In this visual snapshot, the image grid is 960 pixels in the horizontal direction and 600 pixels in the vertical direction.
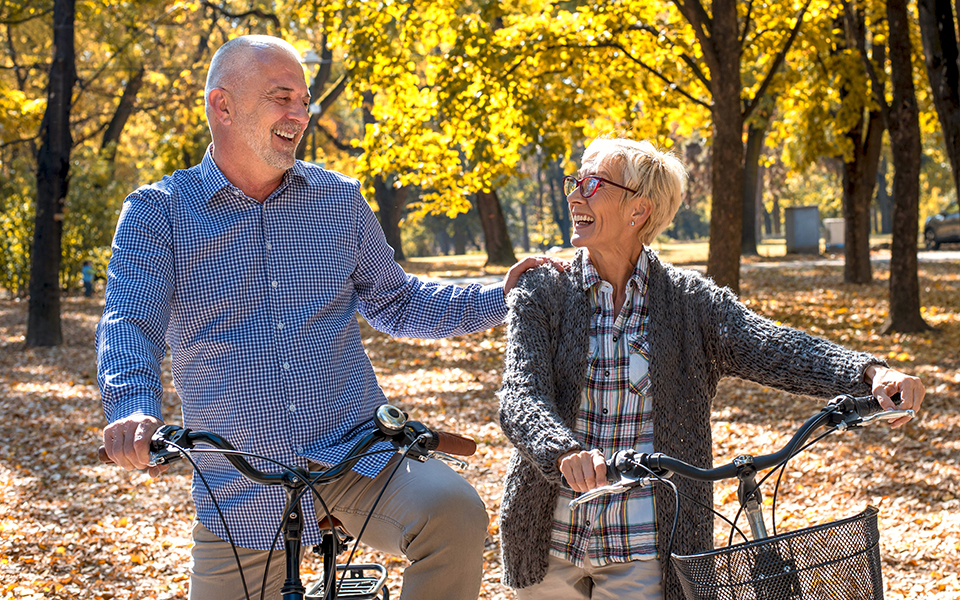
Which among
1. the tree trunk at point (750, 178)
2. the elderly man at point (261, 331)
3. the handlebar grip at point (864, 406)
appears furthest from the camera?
the tree trunk at point (750, 178)

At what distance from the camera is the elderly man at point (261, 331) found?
109 inches

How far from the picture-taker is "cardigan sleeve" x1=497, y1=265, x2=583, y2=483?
2.37m

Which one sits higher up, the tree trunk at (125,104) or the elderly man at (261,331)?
the tree trunk at (125,104)

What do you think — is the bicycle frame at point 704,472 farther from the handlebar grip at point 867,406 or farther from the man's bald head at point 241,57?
the man's bald head at point 241,57

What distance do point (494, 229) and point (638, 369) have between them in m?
24.5

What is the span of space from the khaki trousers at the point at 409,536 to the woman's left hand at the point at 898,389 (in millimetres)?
1152

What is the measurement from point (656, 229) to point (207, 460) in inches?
61.9

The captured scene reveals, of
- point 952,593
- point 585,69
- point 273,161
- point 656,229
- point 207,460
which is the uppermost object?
point 585,69

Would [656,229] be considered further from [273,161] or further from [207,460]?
[207,460]

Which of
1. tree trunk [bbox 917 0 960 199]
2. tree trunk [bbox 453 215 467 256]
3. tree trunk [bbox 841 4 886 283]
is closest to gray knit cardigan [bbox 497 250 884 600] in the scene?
tree trunk [bbox 917 0 960 199]

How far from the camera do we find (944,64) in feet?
30.5

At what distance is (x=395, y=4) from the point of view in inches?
521

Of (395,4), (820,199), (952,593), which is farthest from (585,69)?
(820,199)

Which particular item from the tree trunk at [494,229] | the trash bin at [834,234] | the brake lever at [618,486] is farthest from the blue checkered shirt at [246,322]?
the trash bin at [834,234]
